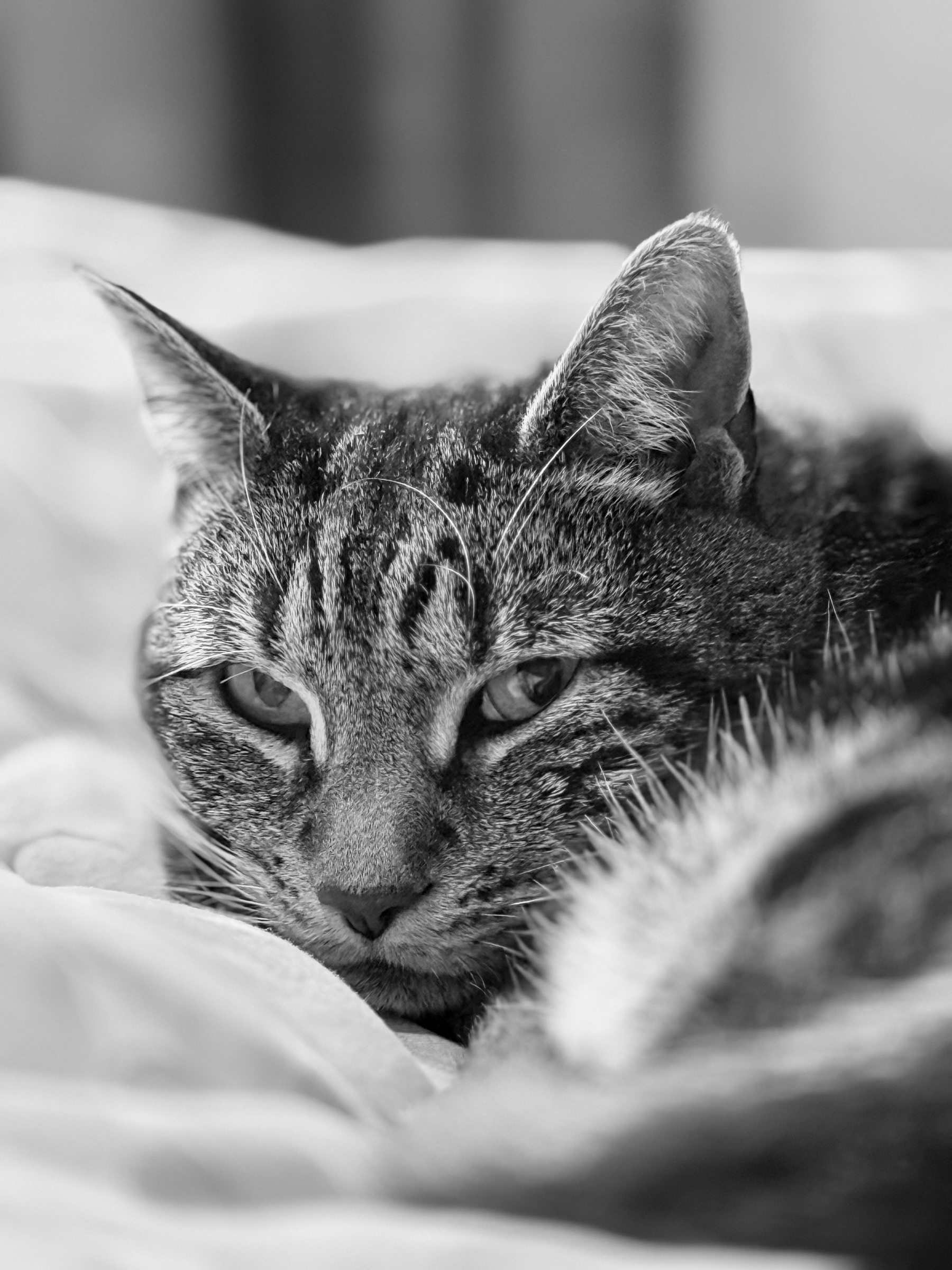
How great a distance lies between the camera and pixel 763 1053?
19.6 inches

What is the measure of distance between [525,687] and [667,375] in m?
0.26

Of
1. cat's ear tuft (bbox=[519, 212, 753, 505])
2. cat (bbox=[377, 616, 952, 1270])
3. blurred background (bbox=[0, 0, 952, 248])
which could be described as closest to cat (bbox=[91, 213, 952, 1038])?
cat's ear tuft (bbox=[519, 212, 753, 505])

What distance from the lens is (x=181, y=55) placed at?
2.87 meters

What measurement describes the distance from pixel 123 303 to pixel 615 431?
0.44 metres

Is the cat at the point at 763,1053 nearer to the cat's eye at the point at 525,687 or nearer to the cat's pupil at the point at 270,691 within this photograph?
the cat's eye at the point at 525,687

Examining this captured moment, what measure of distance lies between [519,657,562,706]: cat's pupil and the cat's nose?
169 mm

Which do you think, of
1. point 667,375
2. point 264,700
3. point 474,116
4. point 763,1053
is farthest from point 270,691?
point 474,116

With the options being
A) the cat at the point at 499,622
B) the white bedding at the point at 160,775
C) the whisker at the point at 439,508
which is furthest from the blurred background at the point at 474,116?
the whisker at the point at 439,508

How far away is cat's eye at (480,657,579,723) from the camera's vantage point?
919 millimetres

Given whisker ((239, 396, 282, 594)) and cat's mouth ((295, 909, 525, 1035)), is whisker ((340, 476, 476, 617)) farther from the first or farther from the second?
cat's mouth ((295, 909, 525, 1035))

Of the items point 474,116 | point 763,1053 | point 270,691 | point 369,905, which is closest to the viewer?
point 763,1053

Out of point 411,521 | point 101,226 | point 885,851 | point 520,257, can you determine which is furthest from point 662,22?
point 885,851

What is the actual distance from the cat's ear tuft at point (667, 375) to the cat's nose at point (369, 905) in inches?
14.2

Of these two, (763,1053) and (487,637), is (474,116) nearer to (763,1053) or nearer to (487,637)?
(487,637)
